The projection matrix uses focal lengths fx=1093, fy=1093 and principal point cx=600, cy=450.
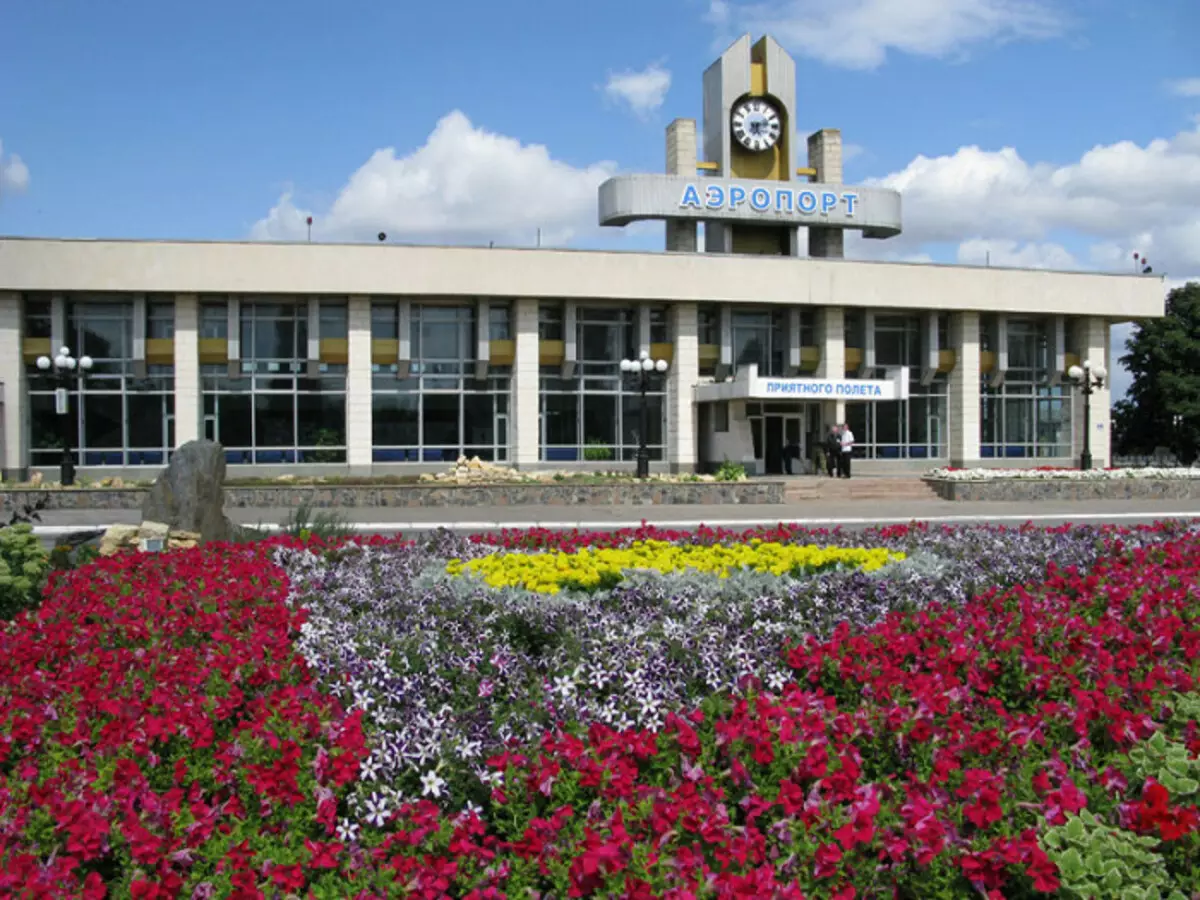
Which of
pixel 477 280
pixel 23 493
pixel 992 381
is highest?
pixel 477 280

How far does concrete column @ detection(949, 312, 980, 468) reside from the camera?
1708 inches

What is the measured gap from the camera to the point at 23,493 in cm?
2477

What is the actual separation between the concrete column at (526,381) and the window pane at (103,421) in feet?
44.2

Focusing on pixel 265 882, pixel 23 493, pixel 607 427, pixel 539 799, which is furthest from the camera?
pixel 607 427

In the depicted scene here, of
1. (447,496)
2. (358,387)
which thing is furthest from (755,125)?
(447,496)

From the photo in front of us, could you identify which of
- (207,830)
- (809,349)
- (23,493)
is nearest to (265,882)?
(207,830)

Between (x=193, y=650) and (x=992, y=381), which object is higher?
(x=992, y=381)

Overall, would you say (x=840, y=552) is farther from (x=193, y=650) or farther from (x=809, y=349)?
(x=809, y=349)

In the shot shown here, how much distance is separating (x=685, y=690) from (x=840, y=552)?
4261 millimetres

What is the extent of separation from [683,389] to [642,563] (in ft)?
104

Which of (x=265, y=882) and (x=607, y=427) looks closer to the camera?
(x=265, y=882)

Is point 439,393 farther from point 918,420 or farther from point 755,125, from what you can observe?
point 918,420

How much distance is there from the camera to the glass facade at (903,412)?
43.0 metres

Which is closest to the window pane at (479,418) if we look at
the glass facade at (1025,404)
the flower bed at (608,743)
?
the glass facade at (1025,404)
